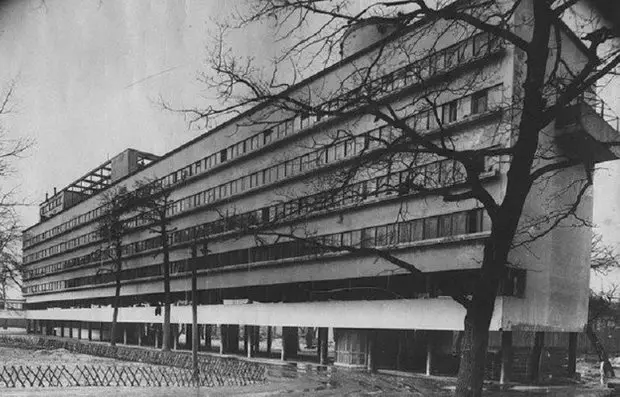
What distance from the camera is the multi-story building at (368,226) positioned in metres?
26.4

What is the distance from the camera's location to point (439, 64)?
1215 inches

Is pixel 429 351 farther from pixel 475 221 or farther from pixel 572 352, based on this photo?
pixel 572 352

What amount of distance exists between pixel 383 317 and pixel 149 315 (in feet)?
106

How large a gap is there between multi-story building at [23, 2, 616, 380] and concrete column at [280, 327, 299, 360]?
6.5 inches

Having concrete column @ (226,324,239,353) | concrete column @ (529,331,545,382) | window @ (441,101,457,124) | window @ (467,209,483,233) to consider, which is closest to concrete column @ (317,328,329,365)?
concrete column @ (226,324,239,353)

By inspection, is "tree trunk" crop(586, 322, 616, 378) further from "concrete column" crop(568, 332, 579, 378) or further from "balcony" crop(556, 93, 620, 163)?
"balcony" crop(556, 93, 620, 163)

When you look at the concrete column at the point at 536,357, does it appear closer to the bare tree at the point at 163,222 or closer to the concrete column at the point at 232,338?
the bare tree at the point at 163,222

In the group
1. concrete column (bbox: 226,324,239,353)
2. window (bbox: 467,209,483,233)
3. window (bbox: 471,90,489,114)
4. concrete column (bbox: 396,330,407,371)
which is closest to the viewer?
window (bbox: 467,209,483,233)

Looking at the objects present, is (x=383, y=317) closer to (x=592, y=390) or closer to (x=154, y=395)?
(x=592, y=390)

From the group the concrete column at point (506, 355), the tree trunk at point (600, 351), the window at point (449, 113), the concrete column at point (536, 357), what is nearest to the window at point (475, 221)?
the window at point (449, 113)

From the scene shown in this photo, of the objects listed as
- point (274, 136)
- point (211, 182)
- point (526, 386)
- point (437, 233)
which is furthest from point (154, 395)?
point (211, 182)

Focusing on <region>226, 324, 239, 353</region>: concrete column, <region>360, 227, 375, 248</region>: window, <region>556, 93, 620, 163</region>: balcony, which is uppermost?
<region>556, 93, 620, 163</region>: balcony

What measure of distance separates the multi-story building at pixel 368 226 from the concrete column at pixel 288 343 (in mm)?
166

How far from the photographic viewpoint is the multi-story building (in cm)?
2636
